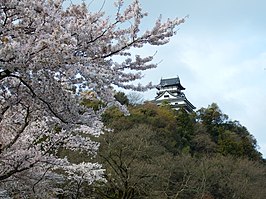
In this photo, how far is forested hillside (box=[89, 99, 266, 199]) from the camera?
50.0 ft

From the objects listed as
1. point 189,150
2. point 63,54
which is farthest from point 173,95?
point 63,54

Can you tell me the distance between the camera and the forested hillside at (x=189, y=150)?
15.2m

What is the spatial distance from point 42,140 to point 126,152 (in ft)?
33.1

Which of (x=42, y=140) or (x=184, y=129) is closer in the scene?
(x=42, y=140)

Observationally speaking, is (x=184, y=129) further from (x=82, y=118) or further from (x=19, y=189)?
(x=82, y=118)

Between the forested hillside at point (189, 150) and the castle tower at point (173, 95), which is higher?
the castle tower at point (173, 95)

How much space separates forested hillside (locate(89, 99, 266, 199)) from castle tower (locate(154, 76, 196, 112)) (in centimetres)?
1302

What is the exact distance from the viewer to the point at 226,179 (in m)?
19.9

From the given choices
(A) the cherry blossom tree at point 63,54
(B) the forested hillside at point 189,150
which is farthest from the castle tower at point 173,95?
(A) the cherry blossom tree at point 63,54

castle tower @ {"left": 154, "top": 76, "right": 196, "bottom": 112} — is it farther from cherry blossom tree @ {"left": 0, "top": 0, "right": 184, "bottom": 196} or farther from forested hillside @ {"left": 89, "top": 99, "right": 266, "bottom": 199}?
cherry blossom tree @ {"left": 0, "top": 0, "right": 184, "bottom": 196}

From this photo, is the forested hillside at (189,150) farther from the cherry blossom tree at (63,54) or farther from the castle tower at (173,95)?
the castle tower at (173,95)

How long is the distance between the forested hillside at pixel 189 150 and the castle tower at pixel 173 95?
13025 mm

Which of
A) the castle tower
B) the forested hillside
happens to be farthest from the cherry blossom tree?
the castle tower

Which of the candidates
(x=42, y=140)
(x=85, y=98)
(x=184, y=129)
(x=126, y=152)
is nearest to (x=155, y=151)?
(x=126, y=152)
